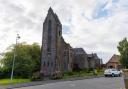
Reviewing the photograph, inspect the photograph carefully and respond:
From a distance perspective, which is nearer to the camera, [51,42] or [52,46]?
[52,46]

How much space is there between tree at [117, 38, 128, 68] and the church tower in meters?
20.9

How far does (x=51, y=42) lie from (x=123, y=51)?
25.6 meters

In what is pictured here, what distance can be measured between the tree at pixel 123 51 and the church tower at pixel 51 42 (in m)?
20.9

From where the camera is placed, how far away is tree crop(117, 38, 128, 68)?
95.3m

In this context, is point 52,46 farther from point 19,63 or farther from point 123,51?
point 123,51

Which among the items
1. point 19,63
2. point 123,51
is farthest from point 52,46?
point 123,51

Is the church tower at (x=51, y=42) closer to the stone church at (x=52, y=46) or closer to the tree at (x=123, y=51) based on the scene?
the stone church at (x=52, y=46)

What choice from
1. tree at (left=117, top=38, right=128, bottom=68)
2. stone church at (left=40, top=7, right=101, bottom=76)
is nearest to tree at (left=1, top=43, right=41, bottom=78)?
stone church at (left=40, top=7, right=101, bottom=76)

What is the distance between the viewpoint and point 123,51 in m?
100

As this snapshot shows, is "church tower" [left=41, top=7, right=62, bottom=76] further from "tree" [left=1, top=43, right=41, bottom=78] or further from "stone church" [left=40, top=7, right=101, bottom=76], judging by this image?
"tree" [left=1, top=43, right=41, bottom=78]

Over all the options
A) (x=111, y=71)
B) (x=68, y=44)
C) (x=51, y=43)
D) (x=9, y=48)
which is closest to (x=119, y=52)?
(x=68, y=44)

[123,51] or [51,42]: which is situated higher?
[51,42]

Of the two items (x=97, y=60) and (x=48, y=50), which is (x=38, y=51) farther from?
(x=97, y=60)

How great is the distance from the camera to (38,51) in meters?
102
